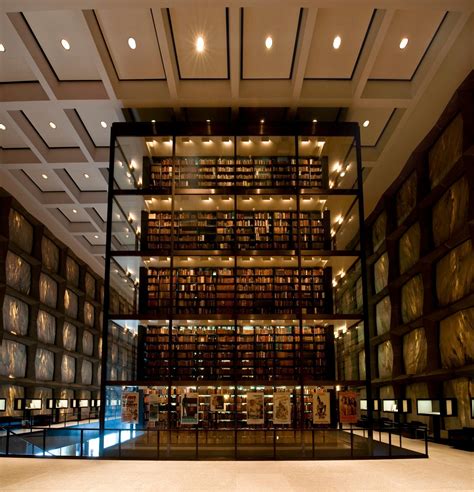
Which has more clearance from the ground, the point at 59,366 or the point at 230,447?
the point at 59,366

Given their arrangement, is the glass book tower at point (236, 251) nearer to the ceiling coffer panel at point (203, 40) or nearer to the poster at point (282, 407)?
the poster at point (282, 407)

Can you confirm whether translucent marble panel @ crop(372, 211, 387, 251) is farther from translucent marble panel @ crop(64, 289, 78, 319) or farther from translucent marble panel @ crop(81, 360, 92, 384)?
translucent marble panel @ crop(81, 360, 92, 384)

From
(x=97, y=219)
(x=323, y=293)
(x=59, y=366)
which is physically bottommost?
(x=59, y=366)

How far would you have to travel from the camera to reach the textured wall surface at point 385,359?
2122cm

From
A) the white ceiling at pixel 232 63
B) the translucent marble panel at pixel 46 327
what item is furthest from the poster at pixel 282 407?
the translucent marble panel at pixel 46 327

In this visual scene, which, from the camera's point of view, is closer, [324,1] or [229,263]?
[324,1]

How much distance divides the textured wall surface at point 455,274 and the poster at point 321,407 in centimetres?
438

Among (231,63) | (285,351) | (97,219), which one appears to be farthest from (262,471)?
(97,219)

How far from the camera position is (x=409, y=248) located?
1916 cm

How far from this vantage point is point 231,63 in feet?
42.6

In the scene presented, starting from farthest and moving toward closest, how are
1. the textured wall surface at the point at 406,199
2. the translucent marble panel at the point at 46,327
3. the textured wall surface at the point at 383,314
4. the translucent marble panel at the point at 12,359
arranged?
the translucent marble panel at the point at 46,327, the textured wall surface at the point at 383,314, the translucent marble panel at the point at 12,359, the textured wall surface at the point at 406,199

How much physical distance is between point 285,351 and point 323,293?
6.11ft

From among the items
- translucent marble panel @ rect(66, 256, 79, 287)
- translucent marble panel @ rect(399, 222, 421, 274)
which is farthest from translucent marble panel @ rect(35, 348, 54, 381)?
translucent marble panel @ rect(399, 222, 421, 274)

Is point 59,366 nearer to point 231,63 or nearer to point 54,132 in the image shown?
point 54,132
